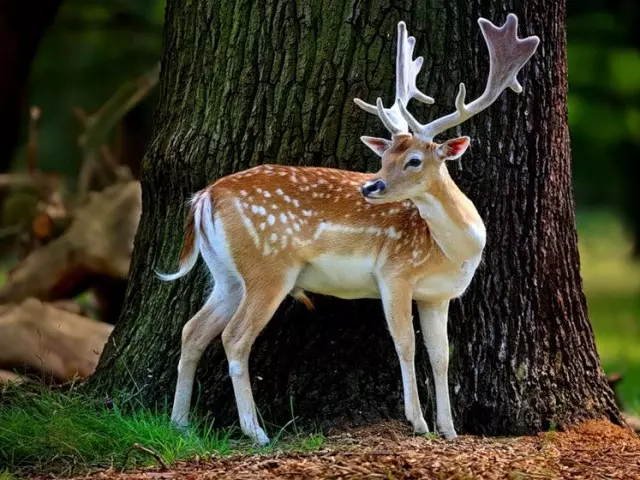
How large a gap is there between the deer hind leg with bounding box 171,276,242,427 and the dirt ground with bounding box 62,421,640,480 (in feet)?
2.23

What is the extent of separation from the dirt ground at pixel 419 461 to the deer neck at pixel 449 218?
81 cm

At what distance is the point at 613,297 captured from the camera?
19.1 metres

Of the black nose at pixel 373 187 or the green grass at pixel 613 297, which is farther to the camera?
the green grass at pixel 613 297

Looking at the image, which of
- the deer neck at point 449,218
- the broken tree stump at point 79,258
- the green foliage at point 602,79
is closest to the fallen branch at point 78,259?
the broken tree stump at point 79,258

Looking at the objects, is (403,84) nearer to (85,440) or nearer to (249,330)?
(249,330)

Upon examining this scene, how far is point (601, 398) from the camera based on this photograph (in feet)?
19.5

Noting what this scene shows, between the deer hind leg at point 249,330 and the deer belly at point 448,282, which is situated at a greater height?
the deer belly at point 448,282

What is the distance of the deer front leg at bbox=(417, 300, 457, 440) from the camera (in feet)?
17.3

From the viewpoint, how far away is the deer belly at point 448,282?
5203 mm

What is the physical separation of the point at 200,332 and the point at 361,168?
1.04 meters

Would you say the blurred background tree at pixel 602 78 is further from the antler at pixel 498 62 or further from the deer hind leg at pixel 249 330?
the deer hind leg at pixel 249 330

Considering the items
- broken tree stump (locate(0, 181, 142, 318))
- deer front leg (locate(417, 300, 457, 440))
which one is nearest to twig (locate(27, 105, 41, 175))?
broken tree stump (locate(0, 181, 142, 318))

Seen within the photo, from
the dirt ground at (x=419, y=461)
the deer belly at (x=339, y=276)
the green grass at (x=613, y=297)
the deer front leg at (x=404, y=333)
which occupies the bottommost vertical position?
the green grass at (x=613, y=297)

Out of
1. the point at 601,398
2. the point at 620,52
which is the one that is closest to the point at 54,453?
the point at 601,398
